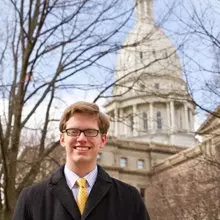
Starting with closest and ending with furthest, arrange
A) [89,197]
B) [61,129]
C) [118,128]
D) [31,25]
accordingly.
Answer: [89,197], [61,129], [31,25], [118,128]

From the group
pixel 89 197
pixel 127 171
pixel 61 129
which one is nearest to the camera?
pixel 89 197

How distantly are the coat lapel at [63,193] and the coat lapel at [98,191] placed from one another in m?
0.07

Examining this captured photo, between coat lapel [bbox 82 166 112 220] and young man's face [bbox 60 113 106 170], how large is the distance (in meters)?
0.11

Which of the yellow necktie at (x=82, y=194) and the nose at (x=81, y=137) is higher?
the nose at (x=81, y=137)

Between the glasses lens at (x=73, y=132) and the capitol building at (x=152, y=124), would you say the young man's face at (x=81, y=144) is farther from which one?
the capitol building at (x=152, y=124)

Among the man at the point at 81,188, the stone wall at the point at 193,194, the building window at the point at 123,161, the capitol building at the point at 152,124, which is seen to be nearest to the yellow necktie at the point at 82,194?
the man at the point at 81,188

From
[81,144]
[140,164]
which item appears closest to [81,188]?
[81,144]

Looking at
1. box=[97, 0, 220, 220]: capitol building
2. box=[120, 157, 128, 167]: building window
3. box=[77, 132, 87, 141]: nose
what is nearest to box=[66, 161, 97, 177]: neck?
box=[77, 132, 87, 141]: nose

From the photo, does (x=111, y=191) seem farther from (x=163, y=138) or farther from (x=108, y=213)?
(x=163, y=138)

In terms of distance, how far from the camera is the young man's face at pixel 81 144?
2820mm

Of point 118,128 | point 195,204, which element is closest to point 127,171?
point 118,128

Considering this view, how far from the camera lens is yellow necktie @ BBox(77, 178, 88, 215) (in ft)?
8.98

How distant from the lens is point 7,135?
9.11 metres

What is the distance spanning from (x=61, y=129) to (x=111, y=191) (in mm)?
527
